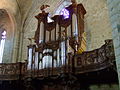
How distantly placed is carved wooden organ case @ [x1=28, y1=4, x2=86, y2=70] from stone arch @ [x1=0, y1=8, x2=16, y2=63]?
3291 millimetres

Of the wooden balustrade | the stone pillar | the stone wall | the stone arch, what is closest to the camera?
the stone pillar

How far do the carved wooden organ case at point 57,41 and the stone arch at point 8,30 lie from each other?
10.8ft

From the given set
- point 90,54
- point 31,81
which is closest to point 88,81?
point 90,54

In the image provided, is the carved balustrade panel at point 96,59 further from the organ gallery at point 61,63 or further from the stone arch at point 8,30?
the stone arch at point 8,30

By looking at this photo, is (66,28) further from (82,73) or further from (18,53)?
(18,53)

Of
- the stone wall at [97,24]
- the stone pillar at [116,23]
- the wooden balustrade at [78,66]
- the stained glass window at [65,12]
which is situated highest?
the stained glass window at [65,12]

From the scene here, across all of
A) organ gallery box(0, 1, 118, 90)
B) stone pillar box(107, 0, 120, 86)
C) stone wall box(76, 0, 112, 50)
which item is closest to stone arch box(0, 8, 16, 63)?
organ gallery box(0, 1, 118, 90)

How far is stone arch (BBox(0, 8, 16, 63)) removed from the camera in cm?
1465

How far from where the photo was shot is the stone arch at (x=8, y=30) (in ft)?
48.1

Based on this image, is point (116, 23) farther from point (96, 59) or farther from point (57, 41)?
point (57, 41)

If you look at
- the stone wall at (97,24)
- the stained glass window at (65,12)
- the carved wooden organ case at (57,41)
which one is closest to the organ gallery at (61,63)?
the carved wooden organ case at (57,41)

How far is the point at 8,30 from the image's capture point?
15.6 metres

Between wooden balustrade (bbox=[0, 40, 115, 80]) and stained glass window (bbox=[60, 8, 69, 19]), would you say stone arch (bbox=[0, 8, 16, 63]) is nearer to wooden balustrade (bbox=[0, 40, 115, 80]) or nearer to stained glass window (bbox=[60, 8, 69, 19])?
wooden balustrade (bbox=[0, 40, 115, 80])

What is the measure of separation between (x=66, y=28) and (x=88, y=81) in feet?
10.2
